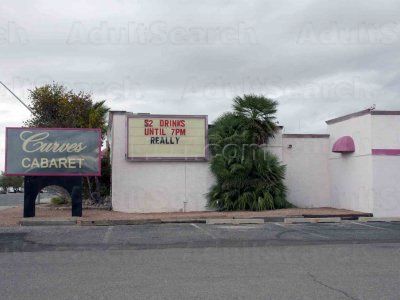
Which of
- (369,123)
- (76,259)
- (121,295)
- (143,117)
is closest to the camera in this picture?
(121,295)

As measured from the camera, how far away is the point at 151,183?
75.8ft

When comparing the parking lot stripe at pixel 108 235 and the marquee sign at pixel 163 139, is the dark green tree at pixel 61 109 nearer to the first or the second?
the marquee sign at pixel 163 139

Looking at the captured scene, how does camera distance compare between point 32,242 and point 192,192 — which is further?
point 192,192

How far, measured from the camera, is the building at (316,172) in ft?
68.7

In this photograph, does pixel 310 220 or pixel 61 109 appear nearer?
pixel 310 220

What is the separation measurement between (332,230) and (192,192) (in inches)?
315

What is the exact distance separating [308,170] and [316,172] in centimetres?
39

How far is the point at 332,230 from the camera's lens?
656 inches

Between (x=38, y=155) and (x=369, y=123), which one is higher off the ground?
(x=369, y=123)

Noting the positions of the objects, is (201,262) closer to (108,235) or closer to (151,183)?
(108,235)

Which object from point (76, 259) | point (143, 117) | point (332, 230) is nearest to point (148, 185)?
point (143, 117)

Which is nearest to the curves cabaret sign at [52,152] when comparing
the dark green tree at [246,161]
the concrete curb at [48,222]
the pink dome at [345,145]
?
the concrete curb at [48,222]

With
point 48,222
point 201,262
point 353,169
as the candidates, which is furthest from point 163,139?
point 201,262

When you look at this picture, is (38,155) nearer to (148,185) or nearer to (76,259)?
(148,185)
